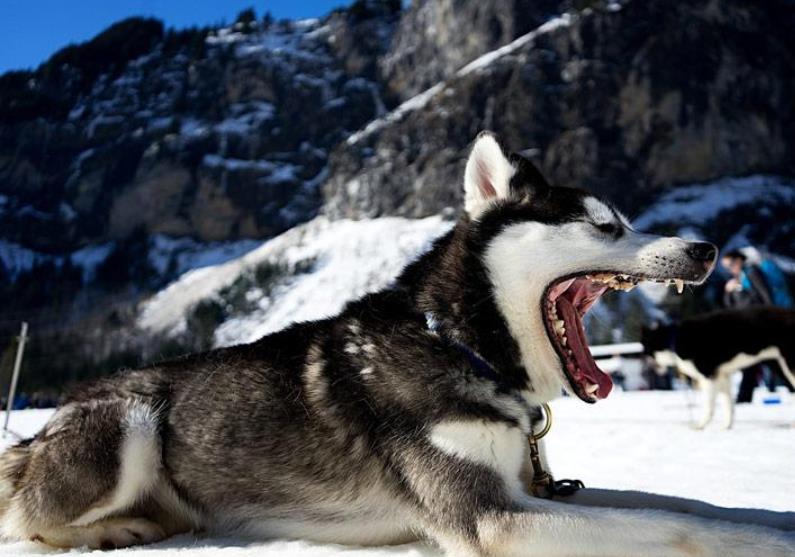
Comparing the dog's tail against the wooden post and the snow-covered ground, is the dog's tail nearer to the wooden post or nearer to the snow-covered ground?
the snow-covered ground

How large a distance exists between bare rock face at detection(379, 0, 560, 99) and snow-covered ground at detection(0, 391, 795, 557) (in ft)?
397

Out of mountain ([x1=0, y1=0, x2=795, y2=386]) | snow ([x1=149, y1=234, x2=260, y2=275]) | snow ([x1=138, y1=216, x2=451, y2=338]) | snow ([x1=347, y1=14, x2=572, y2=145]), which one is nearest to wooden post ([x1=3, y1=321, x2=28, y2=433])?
mountain ([x1=0, y1=0, x2=795, y2=386])

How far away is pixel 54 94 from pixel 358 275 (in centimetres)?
9351

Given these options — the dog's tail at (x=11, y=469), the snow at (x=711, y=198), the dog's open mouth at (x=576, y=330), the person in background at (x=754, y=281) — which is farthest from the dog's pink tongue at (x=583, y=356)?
the snow at (x=711, y=198)

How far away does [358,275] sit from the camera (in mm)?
99875

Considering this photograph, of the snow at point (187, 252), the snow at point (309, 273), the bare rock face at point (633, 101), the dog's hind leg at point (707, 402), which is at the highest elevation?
the bare rock face at point (633, 101)

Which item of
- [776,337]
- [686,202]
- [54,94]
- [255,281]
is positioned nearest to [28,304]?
[255,281]

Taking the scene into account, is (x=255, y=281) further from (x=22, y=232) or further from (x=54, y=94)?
(x=54, y=94)

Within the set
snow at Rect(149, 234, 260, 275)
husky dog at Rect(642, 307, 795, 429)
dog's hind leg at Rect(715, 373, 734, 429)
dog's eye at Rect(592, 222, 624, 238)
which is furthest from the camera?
snow at Rect(149, 234, 260, 275)

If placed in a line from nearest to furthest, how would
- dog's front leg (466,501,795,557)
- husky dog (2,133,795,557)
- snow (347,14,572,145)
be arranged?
1. dog's front leg (466,501,795,557)
2. husky dog (2,133,795,557)
3. snow (347,14,572,145)

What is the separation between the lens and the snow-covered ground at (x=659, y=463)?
103 inches

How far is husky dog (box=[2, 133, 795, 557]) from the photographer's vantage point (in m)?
2.46

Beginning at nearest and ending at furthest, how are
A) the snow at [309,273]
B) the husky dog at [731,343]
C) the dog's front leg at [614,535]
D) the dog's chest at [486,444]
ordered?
the dog's front leg at [614,535]
the dog's chest at [486,444]
the husky dog at [731,343]
the snow at [309,273]

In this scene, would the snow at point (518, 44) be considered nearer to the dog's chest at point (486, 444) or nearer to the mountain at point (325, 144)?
the mountain at point (325, 144)
